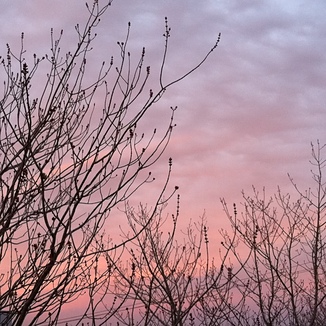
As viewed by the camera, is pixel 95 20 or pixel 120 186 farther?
pixel 95 20

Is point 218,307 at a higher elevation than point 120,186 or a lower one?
higher

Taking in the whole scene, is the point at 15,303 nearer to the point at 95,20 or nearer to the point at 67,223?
the point at 67,223

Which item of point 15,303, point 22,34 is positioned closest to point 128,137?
point 15,303

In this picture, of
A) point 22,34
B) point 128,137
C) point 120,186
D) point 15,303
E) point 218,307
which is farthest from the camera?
point 218,307

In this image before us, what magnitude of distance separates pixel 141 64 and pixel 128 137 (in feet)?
2.14

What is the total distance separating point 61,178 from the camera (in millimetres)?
5020

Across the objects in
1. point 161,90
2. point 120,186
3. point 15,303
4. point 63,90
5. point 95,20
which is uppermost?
point 95,20

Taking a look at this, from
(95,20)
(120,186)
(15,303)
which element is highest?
(95,20)

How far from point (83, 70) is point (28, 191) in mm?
1049

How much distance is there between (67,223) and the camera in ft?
11.3

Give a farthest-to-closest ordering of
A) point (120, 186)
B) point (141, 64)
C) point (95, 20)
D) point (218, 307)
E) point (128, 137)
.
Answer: point (218, 307), point (95, 20), point (141, 64), point (128, 137), point (120, 186)

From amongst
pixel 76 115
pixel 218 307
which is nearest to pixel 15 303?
pixel 76 115

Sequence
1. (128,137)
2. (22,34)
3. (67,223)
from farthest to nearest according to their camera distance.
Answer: (22,34)
(128,137)
(67,223)

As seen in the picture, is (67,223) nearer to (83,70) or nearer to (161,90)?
(161,90)
